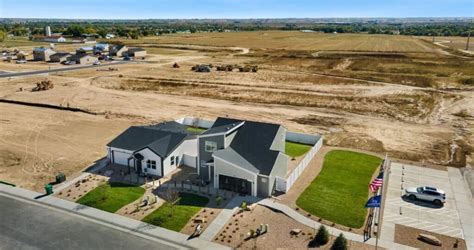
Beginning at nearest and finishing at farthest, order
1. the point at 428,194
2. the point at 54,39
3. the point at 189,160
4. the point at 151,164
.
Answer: the point at 428,194 < the point at 151,164 < the point at 189,160 < the point at 54,39

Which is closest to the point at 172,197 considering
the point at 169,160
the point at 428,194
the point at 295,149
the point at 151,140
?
the point at 169,160

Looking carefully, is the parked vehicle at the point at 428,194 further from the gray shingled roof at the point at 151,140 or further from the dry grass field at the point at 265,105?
the gray shingled roof at the point at 151,140

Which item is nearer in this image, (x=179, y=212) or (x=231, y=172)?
(x=179, y=212)

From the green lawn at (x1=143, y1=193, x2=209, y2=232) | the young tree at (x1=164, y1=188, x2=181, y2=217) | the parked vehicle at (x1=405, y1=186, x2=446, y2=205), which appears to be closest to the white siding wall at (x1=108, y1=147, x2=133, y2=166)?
the young tree at (x1=164, y1=188, x2=181, y2=217)

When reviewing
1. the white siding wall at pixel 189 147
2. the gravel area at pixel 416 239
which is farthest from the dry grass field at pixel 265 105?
the gravel area at pixel 416 239

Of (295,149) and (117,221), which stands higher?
(295,149)

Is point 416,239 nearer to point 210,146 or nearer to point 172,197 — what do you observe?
point 210,146
